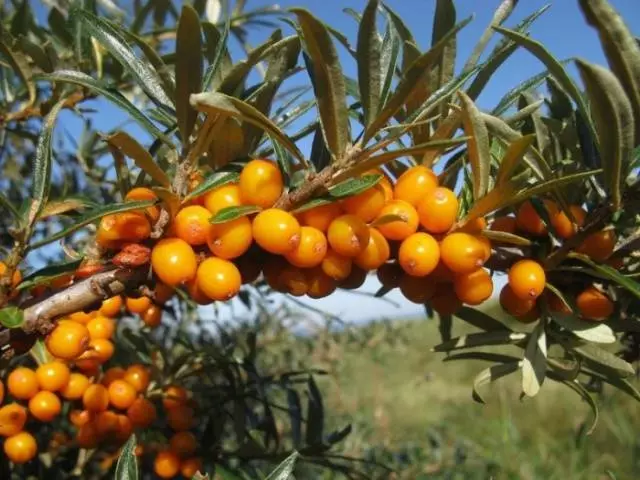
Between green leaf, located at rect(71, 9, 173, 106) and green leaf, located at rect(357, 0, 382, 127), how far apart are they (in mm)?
227

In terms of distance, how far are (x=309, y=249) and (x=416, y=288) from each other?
15 cm

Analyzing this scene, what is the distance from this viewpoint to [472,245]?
0.58 meters

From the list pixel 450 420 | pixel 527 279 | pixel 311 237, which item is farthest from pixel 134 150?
pixel 450 420

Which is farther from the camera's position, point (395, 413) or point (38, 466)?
point (395, 413)

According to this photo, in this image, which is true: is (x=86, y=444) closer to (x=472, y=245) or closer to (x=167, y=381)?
(x=167, y=381)

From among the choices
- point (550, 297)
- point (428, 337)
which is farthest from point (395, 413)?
point (550, 297)

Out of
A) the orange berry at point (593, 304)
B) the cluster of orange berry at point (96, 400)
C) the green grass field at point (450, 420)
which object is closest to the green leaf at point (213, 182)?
the cluster of orange berry at point (96, 400)

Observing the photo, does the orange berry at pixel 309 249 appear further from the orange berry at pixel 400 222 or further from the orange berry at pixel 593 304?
the orange berry at pixel 593 304

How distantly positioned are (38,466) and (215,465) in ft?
1.59

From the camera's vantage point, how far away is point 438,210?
0.59m

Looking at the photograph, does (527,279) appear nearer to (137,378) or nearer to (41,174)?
(41,174)

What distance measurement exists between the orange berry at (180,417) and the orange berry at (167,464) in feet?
0.15

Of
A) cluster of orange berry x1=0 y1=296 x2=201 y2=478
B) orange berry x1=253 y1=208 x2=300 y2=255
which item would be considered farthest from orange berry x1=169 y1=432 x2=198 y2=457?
orange berry x1=253 y1=208 x2=300 y2=255

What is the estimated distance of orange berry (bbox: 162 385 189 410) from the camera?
110 cm
